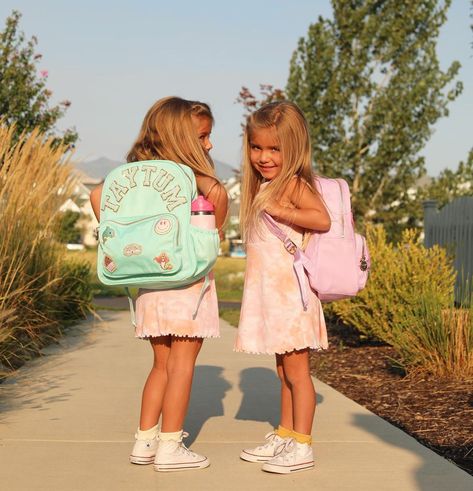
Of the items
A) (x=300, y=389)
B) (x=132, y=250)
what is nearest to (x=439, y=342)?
(x=300, y=389)

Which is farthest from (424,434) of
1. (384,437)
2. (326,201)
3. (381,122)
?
A: (381,122)

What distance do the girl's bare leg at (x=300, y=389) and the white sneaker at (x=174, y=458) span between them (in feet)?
1.75

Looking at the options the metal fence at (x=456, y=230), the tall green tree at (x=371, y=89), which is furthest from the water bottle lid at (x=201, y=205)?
the tall green tree at (x=371, y=89)

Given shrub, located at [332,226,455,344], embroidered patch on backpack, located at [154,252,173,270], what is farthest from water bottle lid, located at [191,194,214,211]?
shrub, located at [332,226,455,344]

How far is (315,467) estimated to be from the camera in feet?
16.0

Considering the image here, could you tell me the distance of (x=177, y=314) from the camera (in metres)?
4.73

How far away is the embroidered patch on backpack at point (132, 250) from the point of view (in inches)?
178

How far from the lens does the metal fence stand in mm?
14250

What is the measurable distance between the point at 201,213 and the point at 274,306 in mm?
663

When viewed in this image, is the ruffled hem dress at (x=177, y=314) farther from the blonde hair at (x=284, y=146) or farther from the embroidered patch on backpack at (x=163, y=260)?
the blonde hair at (x=284, y=146)

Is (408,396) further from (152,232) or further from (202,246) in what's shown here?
(152,232)

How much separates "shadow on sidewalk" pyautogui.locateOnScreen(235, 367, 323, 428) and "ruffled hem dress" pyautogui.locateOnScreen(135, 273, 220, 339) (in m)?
1.40

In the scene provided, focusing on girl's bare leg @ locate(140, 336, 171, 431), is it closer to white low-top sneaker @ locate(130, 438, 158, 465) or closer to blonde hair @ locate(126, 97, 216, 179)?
white low-top sneaker @ locate(130, 438, 158, 465)

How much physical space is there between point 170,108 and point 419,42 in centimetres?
2493
